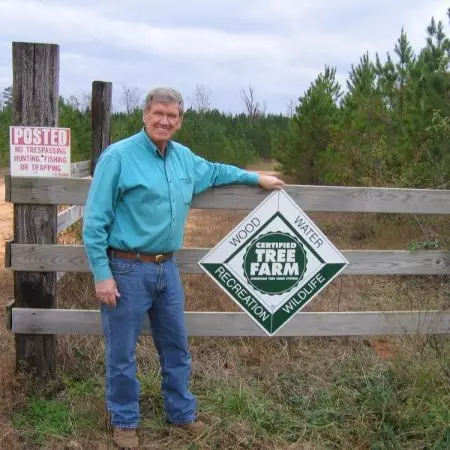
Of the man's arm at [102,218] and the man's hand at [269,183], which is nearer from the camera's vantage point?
the man's arm at [102,218]

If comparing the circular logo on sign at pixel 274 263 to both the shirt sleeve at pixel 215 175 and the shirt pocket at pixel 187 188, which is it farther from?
the shirt pocket at pixel 187 188

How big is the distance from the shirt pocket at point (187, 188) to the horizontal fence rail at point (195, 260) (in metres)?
0.50

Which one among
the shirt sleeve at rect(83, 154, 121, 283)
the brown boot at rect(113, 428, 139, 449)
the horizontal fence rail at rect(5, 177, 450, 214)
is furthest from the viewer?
the horizontal fence rail at rect(5, 177, 450, 214)

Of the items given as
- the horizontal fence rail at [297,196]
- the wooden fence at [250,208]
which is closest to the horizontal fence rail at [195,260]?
the wooden fence at [250,208]

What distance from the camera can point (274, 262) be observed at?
3848mm

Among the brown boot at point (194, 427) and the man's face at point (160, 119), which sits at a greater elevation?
the man's face at point (160, 119)

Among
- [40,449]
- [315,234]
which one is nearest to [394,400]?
[315,234]

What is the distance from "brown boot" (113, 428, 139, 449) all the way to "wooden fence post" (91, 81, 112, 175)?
105 inches

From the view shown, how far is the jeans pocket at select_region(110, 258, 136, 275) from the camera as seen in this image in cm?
319

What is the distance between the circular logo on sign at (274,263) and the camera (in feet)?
12.5

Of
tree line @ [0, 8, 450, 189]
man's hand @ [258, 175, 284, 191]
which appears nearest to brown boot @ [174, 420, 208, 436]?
man's hand @ [258, 175, 284, 191]

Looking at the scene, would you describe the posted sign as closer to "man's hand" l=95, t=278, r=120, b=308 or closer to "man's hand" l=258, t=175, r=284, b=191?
"man's hand" l=95, t=278, r=120, b=308

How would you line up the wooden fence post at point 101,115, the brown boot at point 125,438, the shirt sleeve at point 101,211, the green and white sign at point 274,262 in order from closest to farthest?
the shirt sleeve at point 101,211 < the brown boot at point 125,438 < the green and white sign at point 274,262 < the wooden fence post at point 101,115

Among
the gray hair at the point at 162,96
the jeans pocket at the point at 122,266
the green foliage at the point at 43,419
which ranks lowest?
the green foliage at the point at 43,419
